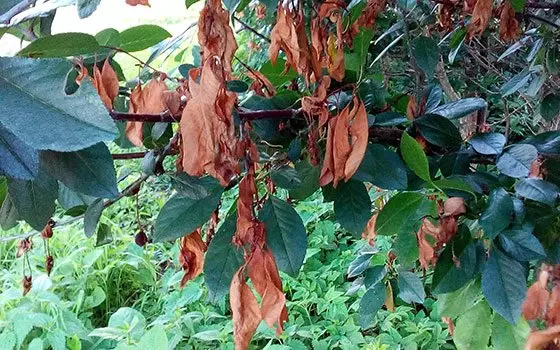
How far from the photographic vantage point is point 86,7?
40cm

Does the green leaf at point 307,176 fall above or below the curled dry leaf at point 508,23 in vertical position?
below

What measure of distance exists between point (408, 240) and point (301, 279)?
1110 millimetres

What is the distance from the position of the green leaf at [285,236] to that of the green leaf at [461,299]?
9.1 inches

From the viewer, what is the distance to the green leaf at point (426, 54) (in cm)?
64

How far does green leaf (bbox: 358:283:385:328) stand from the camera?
716 millimetres

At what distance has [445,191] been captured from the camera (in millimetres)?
459

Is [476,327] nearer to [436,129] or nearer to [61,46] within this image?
[436,129]

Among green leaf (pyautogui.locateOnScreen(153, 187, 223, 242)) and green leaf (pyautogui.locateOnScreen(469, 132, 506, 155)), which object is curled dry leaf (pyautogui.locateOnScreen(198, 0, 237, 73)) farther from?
green leaf (pyautogui.locateOnScreen(469, 132, 506, 155))

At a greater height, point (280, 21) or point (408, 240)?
point (280, 21)

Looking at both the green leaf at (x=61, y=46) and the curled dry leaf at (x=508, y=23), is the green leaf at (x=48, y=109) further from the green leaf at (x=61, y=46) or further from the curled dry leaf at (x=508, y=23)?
the curled dry leaf at (x=508, y=23)

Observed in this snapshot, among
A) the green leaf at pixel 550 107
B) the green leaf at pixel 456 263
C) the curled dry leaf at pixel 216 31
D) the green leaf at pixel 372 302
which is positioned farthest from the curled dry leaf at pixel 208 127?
the green leaf at pixel 550 107

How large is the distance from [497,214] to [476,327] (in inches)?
8.9

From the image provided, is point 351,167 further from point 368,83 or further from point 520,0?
point 520,0

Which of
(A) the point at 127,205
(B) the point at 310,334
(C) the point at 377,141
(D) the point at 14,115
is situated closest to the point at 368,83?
(C) the point at 377,141
